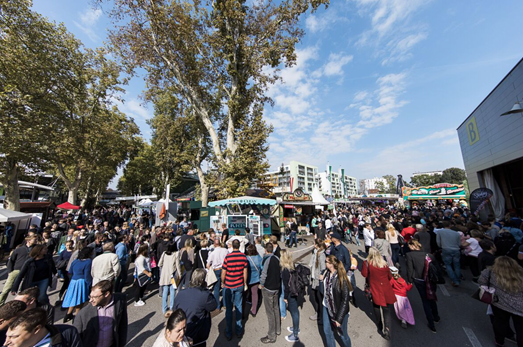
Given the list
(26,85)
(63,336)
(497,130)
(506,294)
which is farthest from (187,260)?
(497,130)

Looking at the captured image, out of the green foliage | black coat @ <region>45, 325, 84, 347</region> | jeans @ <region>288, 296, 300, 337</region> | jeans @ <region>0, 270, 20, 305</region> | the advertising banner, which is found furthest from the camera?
the green foliage

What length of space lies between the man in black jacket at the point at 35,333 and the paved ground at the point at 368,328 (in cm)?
244

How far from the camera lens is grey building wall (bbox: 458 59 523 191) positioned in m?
9.40

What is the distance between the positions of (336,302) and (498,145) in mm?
14669

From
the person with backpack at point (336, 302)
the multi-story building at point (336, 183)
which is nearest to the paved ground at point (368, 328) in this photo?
the person with backpack at point (336, 302)

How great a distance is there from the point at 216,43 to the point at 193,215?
13397 millimetres

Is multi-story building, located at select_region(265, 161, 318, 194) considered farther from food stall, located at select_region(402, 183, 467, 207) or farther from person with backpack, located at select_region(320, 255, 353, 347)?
person with backpack, located at select_region(320, 255, 353, 347)

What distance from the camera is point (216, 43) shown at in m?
14.1

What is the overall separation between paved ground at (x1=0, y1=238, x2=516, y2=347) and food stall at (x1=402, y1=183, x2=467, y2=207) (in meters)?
21.5

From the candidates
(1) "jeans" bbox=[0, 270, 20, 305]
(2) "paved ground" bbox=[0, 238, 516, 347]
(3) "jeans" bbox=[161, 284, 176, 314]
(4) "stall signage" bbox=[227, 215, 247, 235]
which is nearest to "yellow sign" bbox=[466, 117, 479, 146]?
(2) "paved ground" bbox=[0, 238, 516, 347]

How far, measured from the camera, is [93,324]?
238cm

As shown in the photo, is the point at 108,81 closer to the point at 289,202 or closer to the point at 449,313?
the point at 289,202

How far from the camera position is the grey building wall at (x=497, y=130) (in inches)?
370

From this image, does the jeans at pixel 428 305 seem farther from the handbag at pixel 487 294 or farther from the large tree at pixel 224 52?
the large tree at pixel 224 52
